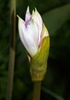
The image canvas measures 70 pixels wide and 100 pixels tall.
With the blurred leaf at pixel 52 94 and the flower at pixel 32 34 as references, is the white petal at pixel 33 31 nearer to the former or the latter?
the flower at pixel 32 34

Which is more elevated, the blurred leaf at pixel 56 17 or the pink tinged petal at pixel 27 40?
the pink tinged petal at pixel 27 40

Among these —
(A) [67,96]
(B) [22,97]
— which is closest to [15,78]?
(B) [22,97]

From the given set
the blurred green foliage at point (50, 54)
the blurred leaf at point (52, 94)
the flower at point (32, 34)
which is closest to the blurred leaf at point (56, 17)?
the blurred green foliage at point (50, 54)

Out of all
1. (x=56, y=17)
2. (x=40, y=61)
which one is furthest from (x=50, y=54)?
(x=40, y=61)

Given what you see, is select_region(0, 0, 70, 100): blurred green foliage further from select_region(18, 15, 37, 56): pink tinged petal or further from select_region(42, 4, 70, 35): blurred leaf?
select_region(18, 15, 37, 56): pink tinged petal

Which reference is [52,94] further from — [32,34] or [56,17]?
[32,34]

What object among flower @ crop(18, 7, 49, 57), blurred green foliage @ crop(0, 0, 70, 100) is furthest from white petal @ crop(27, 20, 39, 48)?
blurred green foliage @ crop(0, 0, 70, 100)
